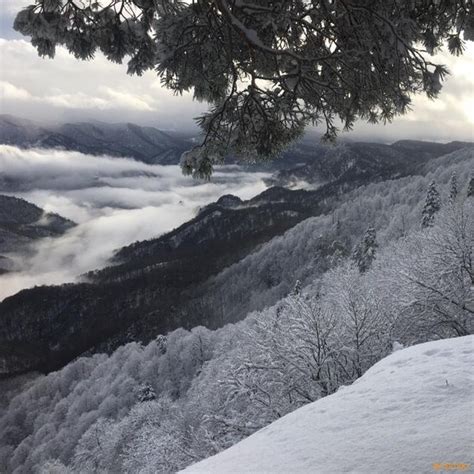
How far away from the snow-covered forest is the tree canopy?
7624 millimetres

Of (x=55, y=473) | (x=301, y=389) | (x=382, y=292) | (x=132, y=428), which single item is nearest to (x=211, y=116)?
(x=301, y=389)

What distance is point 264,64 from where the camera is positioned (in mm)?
6445

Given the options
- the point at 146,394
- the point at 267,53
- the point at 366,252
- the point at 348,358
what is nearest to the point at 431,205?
the point at 366,252

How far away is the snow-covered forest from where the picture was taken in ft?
55.1

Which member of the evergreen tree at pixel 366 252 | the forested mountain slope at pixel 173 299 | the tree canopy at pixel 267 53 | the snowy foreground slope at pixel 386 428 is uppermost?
the tree canopy at pixel 267 53

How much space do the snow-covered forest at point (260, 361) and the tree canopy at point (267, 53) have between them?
7.62 meters

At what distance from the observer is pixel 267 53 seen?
18.4 feet

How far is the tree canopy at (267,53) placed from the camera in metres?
5.17

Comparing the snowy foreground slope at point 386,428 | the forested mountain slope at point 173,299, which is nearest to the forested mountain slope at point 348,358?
the snowy foreground slope at point 386,428

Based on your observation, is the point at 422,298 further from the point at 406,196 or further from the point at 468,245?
the point at 406,196

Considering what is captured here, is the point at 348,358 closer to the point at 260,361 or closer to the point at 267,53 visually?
the point at 260,361

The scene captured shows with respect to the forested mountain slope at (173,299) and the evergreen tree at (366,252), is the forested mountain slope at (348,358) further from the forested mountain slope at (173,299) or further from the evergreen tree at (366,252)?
the forested mountain slope at (173,299)

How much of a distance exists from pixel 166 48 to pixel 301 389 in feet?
46.8

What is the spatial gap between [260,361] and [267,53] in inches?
610
